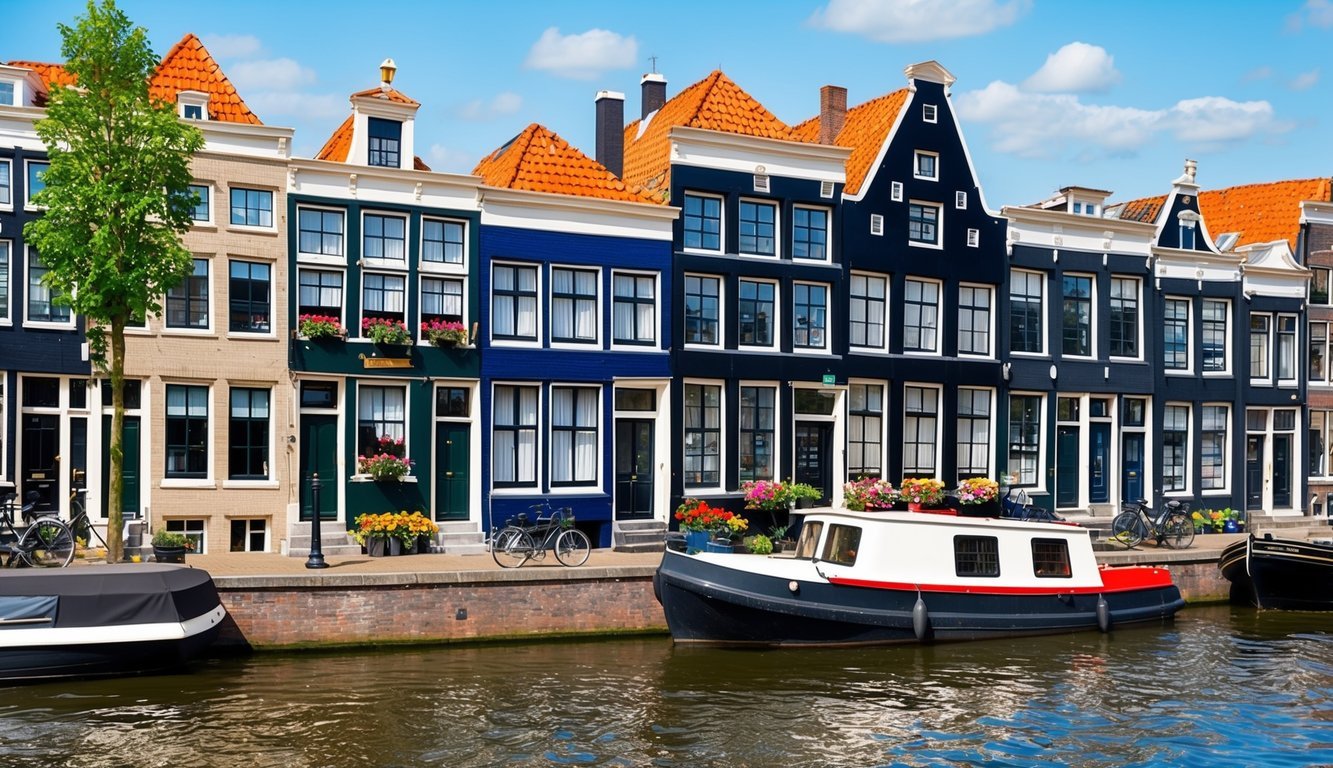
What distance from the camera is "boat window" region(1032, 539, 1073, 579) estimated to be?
952 inches

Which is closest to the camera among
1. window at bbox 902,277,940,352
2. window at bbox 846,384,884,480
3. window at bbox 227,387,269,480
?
window at bbox 227,387,269,480

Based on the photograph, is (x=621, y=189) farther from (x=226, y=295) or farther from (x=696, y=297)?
(x=226, y=295)

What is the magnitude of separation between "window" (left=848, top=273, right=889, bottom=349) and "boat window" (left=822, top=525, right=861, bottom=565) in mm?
8349

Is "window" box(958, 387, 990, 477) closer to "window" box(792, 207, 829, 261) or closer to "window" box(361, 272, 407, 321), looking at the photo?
"window" box(792, 207, 829, 261)

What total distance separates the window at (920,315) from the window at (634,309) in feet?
21.5

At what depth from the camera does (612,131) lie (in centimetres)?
3070

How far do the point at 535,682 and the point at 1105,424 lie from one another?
20.4 m

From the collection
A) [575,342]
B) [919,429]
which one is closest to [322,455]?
[575,342]

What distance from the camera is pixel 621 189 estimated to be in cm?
2864

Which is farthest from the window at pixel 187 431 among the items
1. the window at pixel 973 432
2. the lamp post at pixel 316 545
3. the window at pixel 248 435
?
the window at pixel 973 432

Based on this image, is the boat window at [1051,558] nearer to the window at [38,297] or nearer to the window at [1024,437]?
the window at [1024,437]

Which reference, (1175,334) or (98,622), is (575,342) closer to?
(98,622)

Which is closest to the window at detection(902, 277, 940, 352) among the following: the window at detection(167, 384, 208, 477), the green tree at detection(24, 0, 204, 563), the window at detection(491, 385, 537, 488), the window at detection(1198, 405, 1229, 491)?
the window at detection(1198, 405, 1229, 491)

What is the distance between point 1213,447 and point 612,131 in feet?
61.1
